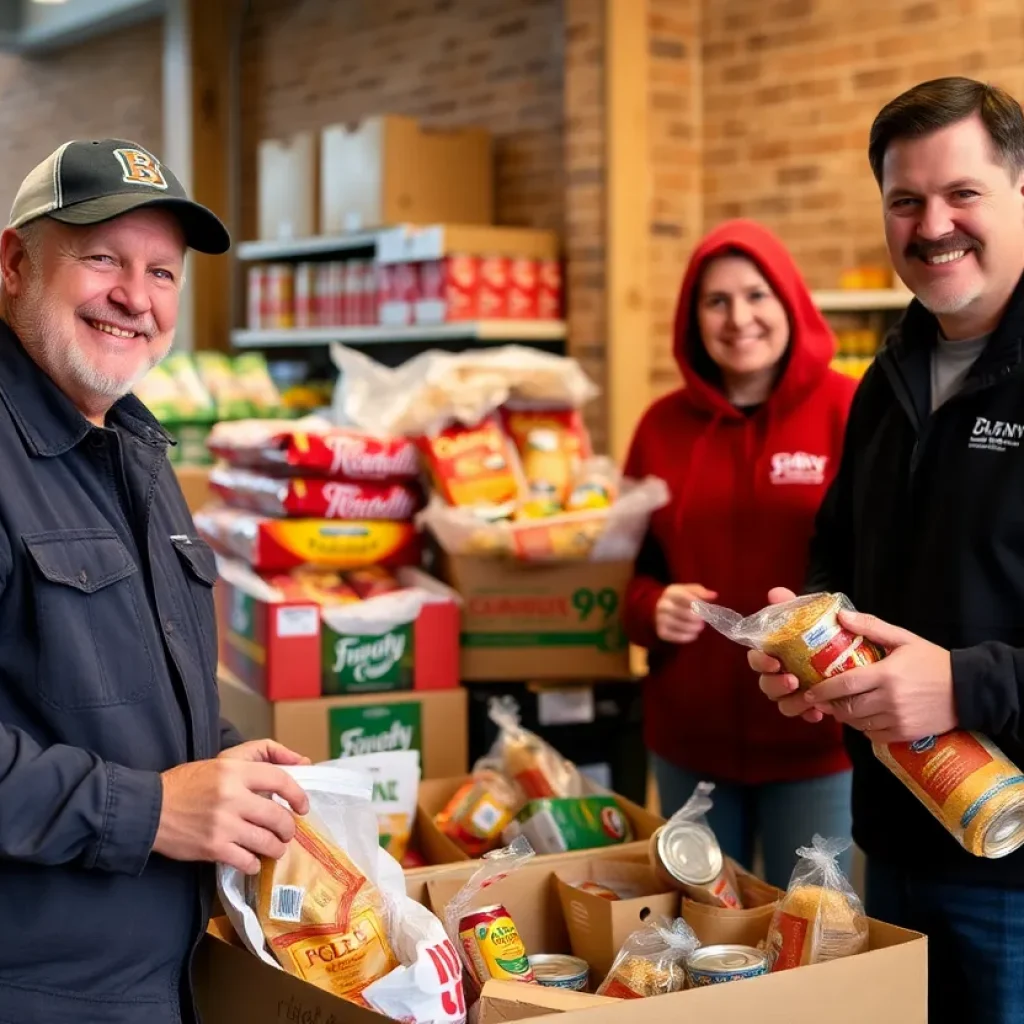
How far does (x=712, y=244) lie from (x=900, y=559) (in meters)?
0.88

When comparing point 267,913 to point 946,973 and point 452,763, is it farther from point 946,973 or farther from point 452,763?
point 452,763

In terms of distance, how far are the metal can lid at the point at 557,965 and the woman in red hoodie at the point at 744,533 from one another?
80 centimetres

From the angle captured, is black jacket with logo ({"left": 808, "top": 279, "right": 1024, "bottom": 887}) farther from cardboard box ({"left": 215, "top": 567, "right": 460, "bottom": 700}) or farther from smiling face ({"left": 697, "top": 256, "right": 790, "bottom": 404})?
cardboard box ({"left": 215, "top": 567, "right": 460, "bottom": 700})

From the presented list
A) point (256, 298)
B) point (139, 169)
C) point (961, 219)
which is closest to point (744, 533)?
point (961, 219)

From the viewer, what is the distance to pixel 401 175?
5832 mm

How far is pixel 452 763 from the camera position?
2908 mm

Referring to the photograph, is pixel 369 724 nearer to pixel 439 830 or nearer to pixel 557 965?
pixel 439 830

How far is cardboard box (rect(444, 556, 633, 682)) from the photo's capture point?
117 inches

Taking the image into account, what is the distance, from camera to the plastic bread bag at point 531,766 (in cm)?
241

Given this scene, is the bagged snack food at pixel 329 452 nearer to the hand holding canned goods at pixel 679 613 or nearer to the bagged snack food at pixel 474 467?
the bagged snack food at pixel 474 467

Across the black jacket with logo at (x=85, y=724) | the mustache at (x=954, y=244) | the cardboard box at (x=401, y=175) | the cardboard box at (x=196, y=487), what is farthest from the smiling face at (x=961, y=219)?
the cardboard box at (x=401, y=175)

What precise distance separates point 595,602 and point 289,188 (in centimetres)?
414

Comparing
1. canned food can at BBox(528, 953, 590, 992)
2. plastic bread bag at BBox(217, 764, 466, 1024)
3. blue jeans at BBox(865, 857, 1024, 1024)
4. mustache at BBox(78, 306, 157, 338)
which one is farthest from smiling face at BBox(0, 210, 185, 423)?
blue jeans at BBox(865, 857, 1024, 1024)

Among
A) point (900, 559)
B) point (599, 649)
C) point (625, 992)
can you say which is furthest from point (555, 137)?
point (625, 992)
